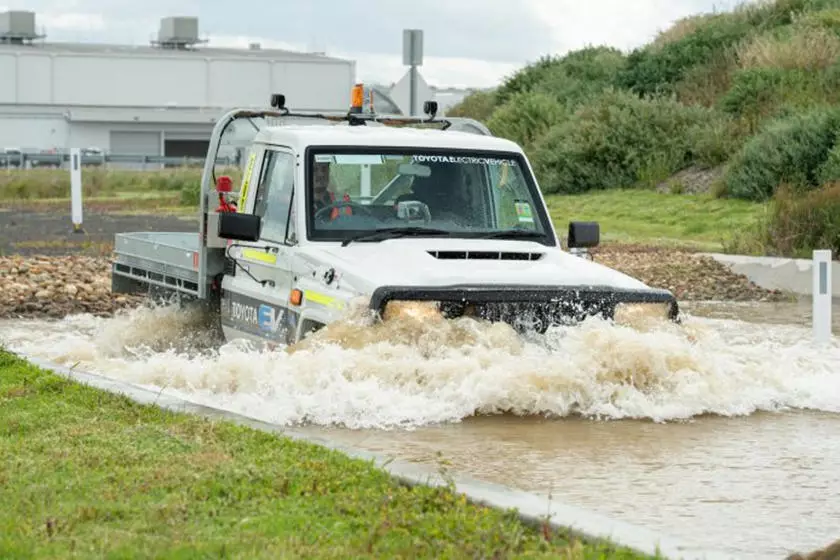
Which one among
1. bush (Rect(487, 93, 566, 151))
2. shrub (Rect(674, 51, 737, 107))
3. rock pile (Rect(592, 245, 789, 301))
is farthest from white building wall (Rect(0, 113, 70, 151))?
rock pile (Rect(592, 245, 789, 301))

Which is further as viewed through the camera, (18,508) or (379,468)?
(379,468)

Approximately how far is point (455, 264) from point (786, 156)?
19.3m

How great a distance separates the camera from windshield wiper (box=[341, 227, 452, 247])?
11344 millimetres

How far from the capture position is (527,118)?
40.9 meters

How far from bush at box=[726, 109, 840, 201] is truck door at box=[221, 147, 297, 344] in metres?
16.8

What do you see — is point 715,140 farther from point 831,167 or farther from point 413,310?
point 413,310

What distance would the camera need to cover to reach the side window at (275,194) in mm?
11883

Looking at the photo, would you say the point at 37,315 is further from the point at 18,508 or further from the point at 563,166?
the point at 563,166

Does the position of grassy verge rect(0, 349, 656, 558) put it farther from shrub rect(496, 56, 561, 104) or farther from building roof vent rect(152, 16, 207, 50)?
building roof vent rect(152, 16, 207, 50)

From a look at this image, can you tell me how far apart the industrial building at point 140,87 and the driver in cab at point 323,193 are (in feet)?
277

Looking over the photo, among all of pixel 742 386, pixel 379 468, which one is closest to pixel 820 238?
pixel 742 386

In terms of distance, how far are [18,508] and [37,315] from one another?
36.5 feet

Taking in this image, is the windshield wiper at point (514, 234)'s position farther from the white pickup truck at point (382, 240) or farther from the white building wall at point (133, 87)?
the white building wall at point (133, 87)

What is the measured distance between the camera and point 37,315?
58.4 feet
